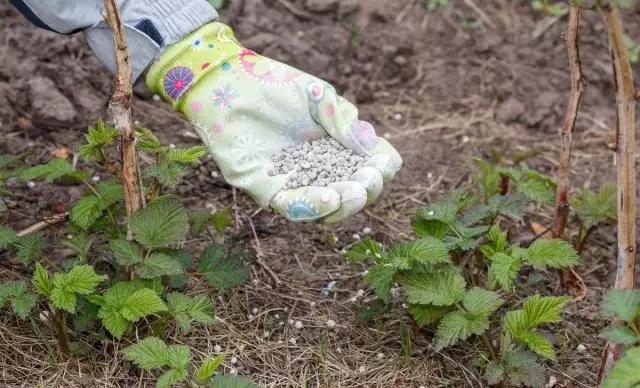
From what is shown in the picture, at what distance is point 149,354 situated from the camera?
1827 mm

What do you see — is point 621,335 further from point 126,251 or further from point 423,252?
point 126,251

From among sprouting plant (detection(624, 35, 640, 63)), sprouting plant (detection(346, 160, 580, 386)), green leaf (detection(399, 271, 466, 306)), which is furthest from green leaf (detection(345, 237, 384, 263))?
sprouting plant (detection(624, 35, 640, 63))

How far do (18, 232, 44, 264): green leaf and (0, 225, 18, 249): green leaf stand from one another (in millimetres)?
20

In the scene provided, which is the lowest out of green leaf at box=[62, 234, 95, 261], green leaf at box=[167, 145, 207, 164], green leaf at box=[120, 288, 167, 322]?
green leaf at box=[62, 234, 95, 261]

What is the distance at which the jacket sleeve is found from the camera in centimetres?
218

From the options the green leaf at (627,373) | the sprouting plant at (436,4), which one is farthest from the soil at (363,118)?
the green leaf at (627,373)

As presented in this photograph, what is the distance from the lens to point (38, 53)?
3.00 meters

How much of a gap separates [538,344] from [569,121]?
0.68 metres

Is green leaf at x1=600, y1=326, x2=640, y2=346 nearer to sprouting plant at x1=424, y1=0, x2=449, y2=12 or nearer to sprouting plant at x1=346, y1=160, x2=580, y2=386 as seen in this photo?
sprouting plant at x1=346, y1=160, x2=580, y2=386

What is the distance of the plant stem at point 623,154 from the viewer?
1.71 m

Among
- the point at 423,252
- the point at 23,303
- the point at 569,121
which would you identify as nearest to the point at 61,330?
the point at 23,303

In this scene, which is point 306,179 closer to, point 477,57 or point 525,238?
point 525,238

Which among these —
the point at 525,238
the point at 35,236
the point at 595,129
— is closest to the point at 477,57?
the point at 595,129

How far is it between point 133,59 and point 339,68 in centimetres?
121
